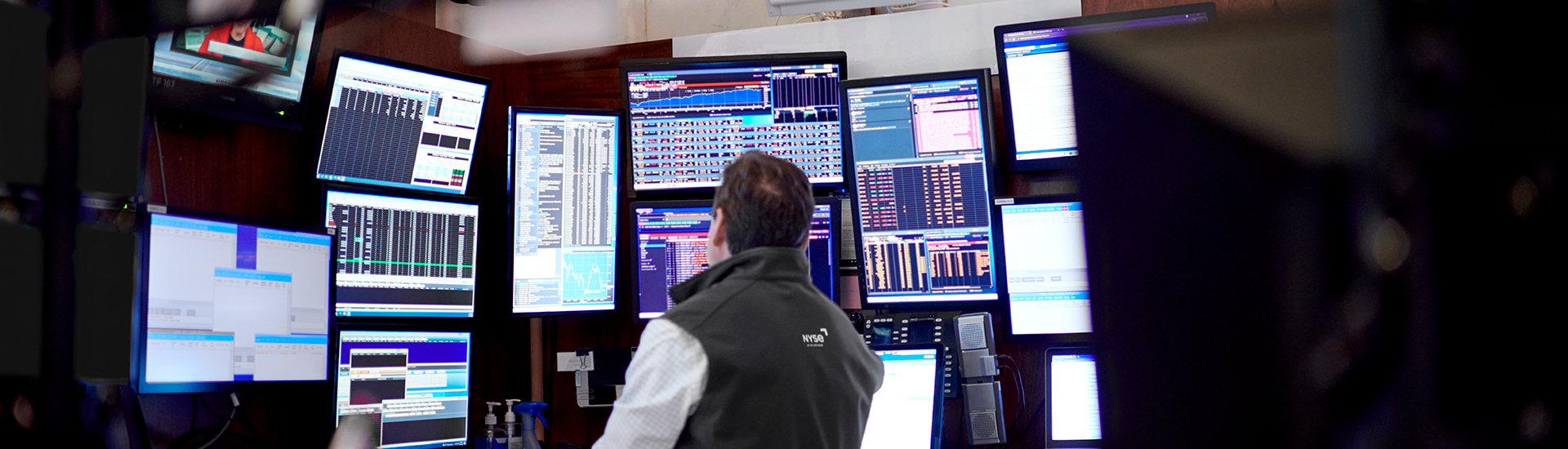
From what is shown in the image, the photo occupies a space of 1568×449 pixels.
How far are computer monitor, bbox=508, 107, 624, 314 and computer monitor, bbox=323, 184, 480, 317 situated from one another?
0.47 ft

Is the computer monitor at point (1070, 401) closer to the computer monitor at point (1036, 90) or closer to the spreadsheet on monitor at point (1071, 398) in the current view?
the spreadsheet on monitor at point (1071, 398)

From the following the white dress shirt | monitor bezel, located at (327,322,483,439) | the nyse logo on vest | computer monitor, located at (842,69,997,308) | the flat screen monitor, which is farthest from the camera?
computer monitor, located at (842,69,997,308)

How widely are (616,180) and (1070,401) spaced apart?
4.67 feet

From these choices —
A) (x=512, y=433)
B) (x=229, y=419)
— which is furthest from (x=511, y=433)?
(x=229, y=419)

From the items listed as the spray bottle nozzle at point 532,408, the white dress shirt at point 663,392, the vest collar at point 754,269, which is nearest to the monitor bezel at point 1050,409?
the vest collar at point 754,269

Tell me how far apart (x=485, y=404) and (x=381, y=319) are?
493 millimetres

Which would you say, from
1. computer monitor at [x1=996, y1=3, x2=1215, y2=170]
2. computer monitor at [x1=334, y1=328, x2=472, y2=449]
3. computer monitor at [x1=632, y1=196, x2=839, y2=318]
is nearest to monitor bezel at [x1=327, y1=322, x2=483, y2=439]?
computer monitor at [x1=334, y1=328, x2=472, y2=449]

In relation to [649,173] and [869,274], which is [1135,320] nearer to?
[869,274]

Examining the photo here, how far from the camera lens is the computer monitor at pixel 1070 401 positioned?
8.14 ft

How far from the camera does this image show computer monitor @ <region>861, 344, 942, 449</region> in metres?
2.51

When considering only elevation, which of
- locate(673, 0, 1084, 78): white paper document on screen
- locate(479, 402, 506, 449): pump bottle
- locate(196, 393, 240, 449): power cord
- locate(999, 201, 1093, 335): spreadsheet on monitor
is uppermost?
locate(673, 0, 1084, 78): white paper document on screen

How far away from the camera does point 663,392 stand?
1569 mm

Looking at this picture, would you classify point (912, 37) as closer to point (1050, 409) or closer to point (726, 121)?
point (726, 121)

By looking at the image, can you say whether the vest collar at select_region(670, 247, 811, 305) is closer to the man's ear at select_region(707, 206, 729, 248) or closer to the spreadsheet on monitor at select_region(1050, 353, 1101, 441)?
the man's ear at select_region(707, 206, 729, 248)
